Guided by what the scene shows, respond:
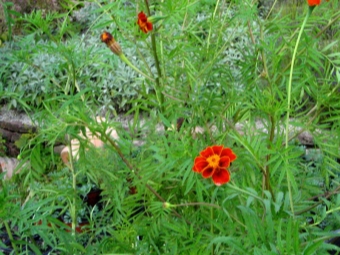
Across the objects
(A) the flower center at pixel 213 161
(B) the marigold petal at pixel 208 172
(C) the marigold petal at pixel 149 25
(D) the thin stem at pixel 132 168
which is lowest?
(D) the thin stem at pixel 132 168

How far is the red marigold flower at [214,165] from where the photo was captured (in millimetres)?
980

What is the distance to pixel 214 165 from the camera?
97 centimetres

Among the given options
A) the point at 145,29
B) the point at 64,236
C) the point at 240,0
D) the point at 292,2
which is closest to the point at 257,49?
the point at 240,0

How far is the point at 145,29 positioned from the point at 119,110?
2376 millimetres

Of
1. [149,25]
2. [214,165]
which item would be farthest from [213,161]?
[149,25]

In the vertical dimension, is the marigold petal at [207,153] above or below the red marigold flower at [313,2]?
below

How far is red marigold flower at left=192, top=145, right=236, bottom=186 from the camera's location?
98 cm

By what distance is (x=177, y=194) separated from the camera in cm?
139

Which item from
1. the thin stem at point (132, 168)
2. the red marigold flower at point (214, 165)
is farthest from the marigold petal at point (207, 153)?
the thin stem at point (132, 168)

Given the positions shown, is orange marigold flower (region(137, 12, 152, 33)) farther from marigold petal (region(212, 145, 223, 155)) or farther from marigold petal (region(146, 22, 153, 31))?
marigold petal (region(212, 145, 223, 155))

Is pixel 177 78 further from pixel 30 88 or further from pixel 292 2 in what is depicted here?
pixel 292 2

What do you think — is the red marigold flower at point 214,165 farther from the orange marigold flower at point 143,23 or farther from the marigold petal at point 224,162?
the orange marigold flower at point 143,23

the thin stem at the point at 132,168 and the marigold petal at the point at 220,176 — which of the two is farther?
the thin stem at the point at 132,168

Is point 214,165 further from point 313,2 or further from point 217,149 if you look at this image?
point 313,2
